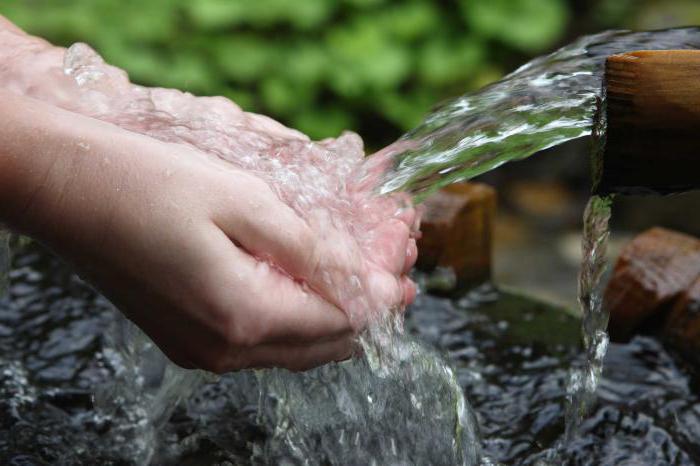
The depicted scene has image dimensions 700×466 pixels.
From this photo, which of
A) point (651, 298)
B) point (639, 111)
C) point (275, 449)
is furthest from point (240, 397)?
point (639, 111)

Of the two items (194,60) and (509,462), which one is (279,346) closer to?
(509,462)

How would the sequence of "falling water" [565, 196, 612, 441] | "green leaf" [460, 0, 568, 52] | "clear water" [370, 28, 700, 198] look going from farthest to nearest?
1. "green leaf" [460, 0, 568, 52]
2. "falling water" [565, 196, 612, 441]
3. "clear water" [370, 28, 700, 198]

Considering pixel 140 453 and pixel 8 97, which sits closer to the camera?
pixel 8 97

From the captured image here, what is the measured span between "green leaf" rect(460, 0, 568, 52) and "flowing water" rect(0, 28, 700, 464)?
3.52 metres

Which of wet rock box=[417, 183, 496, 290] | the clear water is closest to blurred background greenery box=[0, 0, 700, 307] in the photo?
wet rock box=[417, 183, 496, 290]

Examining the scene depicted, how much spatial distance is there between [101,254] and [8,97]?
283 millimetres

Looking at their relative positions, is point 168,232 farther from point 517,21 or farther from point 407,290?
point 517,21

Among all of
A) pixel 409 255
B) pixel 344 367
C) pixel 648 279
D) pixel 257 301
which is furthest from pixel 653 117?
pixel 648 279

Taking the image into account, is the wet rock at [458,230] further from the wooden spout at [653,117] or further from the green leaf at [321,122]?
the green leaf at [321,122]

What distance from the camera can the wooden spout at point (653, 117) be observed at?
1320 millimetres

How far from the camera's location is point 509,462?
1.85 meters

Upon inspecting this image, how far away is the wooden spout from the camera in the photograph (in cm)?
132

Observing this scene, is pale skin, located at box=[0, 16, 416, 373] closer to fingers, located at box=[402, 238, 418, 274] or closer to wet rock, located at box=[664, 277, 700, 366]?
fingers, located at box=[402, 238, 418, 274]

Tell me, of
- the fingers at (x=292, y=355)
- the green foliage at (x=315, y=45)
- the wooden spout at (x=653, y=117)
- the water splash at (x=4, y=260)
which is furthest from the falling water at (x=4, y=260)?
the green foliage at (x=315, y=45)
